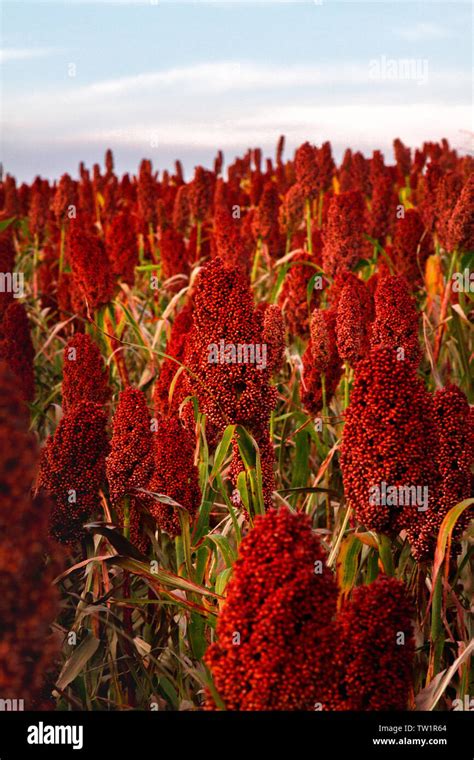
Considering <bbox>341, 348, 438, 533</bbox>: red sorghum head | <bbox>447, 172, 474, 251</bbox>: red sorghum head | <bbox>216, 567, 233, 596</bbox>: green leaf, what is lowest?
<bbox>216, 567, 233, 596</bbox>: green leaf

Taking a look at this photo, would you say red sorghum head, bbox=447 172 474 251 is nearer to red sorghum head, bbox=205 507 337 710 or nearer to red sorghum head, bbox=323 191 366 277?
red sorghum head, bbox=323 191 366 277

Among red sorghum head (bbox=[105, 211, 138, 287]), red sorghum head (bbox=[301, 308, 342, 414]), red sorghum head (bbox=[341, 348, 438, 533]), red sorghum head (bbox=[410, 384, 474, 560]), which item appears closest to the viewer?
red sorghum head (bbox=[341, 348, 438, 533])

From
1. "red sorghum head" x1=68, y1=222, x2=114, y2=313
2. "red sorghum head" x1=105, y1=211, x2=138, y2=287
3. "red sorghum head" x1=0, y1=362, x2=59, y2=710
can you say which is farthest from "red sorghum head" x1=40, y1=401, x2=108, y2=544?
"red sorghum head" x1=105, y1=211, x2=138, y2=287

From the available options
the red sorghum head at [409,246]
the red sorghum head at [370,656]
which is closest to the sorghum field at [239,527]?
the red sorghum head at [370,656]

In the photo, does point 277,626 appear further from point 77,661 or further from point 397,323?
point 397,323

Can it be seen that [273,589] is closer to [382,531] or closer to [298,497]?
[382,531]

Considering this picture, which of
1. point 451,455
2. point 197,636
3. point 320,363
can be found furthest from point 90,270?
point 451,455

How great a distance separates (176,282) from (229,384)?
392 centimetres

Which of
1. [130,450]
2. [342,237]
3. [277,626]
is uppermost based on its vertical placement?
[342,237]

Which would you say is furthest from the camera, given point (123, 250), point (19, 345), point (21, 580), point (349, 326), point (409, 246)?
point (123, 250)

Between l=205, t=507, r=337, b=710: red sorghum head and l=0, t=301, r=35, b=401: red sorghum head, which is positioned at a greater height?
l=0, t=301, r=35, b=401: red sorghum head

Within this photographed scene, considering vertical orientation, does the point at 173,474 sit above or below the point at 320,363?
below

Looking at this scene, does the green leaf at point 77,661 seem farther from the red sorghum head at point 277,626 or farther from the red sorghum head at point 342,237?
the red sorghum head at point 342,237
